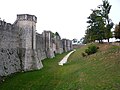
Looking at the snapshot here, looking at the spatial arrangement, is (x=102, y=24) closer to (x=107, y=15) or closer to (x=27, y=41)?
(x=107, y=15)

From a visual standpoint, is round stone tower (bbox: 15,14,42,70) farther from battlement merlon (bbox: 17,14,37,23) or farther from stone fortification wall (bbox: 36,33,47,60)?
stone fortification wall (bbox: 36,33,47,60)

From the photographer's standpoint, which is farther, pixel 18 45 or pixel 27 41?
pixel 27 41

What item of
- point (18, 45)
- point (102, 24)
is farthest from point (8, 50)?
point (102, 24)

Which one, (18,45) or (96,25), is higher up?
(96,25)

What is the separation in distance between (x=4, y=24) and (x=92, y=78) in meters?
13.4

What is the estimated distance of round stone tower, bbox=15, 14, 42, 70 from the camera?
32.7 metres

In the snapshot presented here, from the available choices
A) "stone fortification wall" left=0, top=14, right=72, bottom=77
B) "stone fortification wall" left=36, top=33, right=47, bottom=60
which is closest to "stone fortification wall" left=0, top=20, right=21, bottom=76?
"stone fortification wall" left=0, top=14, right=72, bottom=77

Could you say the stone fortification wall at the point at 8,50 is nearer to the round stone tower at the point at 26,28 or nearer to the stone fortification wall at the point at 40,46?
the round stone tower at the point at 26,28

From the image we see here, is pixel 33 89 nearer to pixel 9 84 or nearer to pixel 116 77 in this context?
pixel 9 84

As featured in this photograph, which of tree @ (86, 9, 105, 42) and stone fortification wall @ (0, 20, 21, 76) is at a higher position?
tree @ (86, 9, 105, 42)

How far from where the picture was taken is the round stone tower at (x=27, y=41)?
32719 millimetres

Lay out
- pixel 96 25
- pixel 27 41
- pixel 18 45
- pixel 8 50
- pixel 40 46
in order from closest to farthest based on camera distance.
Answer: pixel 8 50
pixel 18 45
pixel 27 41
pixel 40 46
pixel 96 25

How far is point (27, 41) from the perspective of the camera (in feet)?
111

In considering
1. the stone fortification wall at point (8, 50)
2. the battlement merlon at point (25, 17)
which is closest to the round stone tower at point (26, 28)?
the battlement merlon at point (25, 17)
